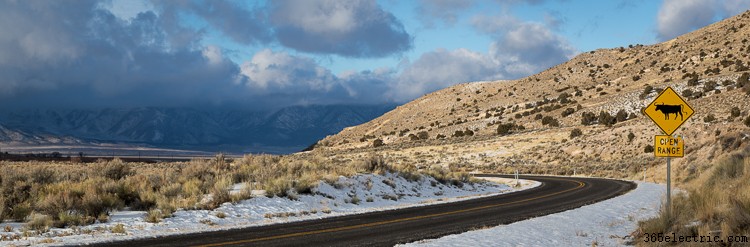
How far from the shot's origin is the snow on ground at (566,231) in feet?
43.0

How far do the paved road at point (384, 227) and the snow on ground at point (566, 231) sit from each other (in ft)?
2.56

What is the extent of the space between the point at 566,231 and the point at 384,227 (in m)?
4.71

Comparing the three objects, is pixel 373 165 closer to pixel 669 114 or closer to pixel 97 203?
pixel 97 203

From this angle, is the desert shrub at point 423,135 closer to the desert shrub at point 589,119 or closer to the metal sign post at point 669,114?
the desert shrub at point 589,119

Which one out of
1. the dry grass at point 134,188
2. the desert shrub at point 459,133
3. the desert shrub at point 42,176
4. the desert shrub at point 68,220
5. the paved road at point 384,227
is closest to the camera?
the paved road at point 384,227

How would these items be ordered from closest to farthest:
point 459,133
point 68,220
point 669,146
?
point 669,146 < point 68,220 < point 459,133

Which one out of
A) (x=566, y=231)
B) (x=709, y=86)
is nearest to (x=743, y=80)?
(x=709, y=86)

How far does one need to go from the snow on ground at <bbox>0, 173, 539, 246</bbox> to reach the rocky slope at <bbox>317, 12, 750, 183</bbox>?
57.2 feet

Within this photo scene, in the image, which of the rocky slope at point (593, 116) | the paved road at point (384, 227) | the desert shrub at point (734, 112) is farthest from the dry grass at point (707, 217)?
the desert shrub at point (734, 112)

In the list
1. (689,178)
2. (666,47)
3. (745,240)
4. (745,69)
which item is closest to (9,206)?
(745,240)

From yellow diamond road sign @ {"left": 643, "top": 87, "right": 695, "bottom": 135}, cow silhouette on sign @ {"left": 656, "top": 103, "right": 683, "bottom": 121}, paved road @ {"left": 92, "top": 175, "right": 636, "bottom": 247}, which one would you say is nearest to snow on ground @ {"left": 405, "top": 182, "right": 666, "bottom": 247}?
paved road @ {"left": 92, "top": 175, "right": 636, "bottom": 247}

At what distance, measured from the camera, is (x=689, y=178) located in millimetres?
31109

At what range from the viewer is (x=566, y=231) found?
14.9 metres

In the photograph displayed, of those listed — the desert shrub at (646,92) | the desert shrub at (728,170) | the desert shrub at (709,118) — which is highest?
the desert shrub at (646,92)
